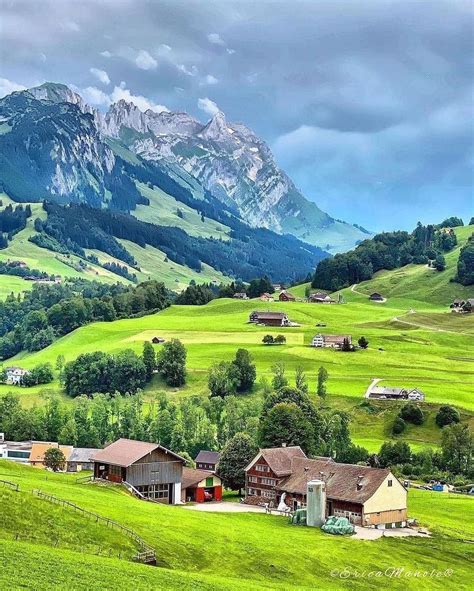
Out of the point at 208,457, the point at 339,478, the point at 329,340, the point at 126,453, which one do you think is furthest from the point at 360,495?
the point at 329,340

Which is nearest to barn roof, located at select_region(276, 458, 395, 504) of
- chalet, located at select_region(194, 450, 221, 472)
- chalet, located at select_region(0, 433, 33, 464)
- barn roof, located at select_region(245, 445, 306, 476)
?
barn roof, located at select_region(245, 445, 306, 476)

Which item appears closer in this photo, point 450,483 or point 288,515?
point 288,515

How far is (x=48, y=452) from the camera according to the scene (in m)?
108

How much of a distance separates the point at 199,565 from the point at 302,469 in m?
39.0

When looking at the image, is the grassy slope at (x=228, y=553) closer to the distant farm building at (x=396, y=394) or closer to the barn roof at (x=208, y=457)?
the barn roof at (x=208, y=457)

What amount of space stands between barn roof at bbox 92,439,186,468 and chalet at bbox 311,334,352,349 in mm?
97054

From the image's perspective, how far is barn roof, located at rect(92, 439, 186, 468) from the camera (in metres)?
85.9

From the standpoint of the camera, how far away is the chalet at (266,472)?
300 ft

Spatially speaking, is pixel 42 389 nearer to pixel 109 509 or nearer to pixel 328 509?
pixel 328 509

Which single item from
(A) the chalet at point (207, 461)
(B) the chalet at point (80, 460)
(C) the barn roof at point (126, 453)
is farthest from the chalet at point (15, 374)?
(C) the barn roof at point (126, 453)

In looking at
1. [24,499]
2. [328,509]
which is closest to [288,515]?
[328,509]

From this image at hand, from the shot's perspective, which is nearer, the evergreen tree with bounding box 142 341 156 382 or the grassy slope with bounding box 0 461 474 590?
the grassy slope with bounding box 0 461 474 590

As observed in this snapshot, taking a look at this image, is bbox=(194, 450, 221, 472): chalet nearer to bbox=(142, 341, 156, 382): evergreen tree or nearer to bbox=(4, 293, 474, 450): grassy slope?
bbox=(4, 293, 474, 450): grassy slope

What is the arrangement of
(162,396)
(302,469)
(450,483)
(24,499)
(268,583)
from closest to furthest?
(268,583) < (24,499) < (302,469) < (450,483) < (162,396)
